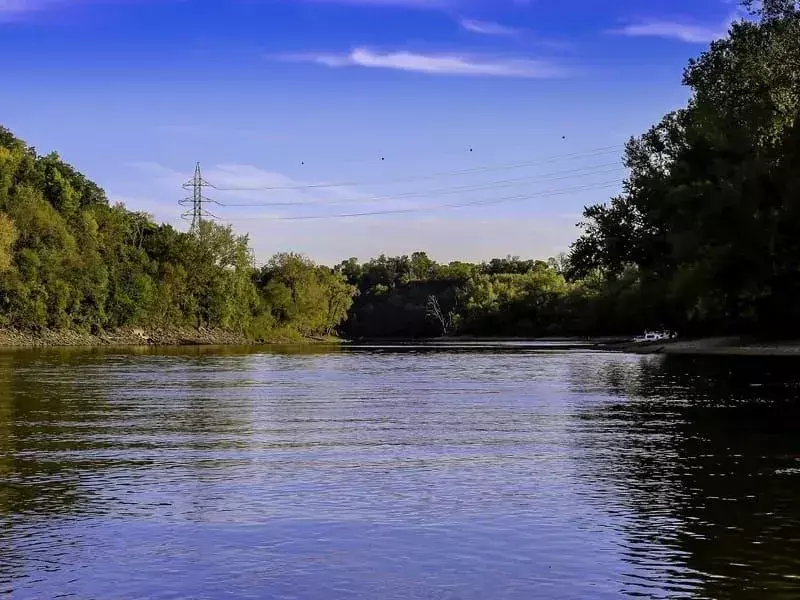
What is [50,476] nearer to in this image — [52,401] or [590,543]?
[590,543]

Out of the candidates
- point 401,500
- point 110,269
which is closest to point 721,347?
point 401,500

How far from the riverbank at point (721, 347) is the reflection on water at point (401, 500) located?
37.5m

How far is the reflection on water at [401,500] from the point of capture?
11062 millimetres

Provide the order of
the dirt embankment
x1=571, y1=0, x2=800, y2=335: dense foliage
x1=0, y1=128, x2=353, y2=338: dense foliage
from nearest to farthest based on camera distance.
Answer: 1. x1=571, y1=0, x2=800, y2=335: dense foliage
2. the dirt embankment
3. x1=0, y1=128, x2=353, y2=338: dense foliage

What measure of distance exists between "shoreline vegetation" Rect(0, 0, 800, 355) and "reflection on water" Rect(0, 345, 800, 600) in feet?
123

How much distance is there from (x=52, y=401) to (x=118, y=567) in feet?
77.8

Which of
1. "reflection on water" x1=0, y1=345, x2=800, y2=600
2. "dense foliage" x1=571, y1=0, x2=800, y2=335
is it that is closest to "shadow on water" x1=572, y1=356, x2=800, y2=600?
"reflection on water" x1=0, y1=345, x2=800, y2=600

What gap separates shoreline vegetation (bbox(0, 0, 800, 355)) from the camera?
6644 cm

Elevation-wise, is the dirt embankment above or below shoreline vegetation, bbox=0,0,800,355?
below

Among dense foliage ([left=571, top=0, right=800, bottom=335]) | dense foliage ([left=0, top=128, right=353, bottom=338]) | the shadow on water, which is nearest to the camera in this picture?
the shadow on water

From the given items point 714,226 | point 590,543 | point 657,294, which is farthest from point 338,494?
point 657,294

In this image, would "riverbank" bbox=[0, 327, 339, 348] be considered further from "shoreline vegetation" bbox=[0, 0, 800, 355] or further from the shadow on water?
the shadow on water

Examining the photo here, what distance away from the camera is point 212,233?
511 feet

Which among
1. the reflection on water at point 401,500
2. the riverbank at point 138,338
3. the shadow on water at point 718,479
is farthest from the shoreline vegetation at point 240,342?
the reflection on water at point 401,500
